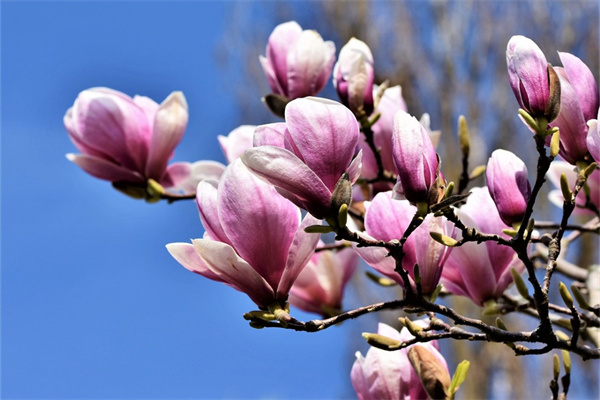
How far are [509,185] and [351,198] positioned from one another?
186 mm

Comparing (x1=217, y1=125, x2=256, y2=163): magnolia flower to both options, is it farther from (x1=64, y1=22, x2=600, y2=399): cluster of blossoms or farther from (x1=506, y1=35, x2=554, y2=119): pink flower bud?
(x1=506, y1=35, x2=554, y2=119): pink flower bud

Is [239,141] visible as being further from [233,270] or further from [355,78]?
[233,270]

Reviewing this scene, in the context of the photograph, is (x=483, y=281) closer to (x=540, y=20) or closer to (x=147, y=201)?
(x=147, y=201)

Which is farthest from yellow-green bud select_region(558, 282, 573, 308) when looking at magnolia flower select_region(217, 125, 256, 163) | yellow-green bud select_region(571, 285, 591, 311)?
magnolia flower select_region(217, 125, 256, 163)

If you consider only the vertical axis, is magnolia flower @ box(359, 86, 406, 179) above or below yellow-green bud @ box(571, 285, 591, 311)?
above

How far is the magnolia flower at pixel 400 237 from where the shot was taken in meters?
0.62

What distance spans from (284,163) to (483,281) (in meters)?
Result: 0.31

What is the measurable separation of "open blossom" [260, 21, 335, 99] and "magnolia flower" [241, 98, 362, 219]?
41 centimetres

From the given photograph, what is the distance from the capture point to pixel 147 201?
95 centimetres

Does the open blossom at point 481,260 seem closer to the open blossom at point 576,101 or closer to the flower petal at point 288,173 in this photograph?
the open blossom at point 576,101

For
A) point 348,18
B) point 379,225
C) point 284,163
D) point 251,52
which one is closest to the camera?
point 284,163

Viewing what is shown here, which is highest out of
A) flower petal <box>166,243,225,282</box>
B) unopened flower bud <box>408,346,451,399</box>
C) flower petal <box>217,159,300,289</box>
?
flower petal <box>217,159,300,289</box>

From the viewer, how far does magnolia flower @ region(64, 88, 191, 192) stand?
35.6 inches

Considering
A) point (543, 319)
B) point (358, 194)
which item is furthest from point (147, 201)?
point (543, 319)
